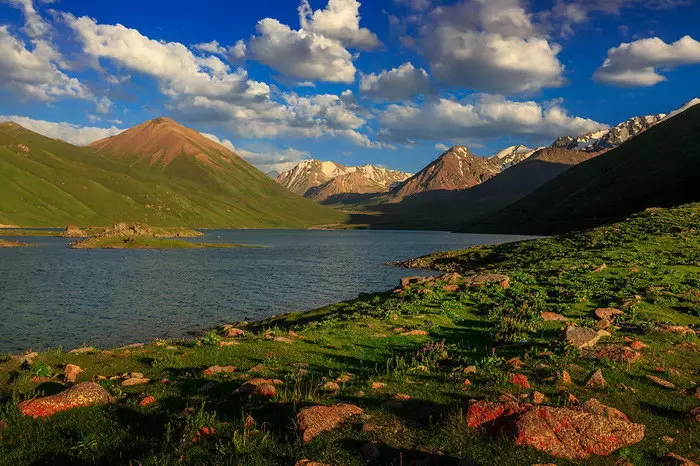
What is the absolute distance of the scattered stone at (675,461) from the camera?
35.0 ft

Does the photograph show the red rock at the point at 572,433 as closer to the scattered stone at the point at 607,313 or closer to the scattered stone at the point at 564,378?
the scattered stone at the point at 564,378

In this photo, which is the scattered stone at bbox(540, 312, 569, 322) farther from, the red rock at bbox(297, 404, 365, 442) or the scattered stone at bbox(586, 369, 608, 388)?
the red rock at bbox(297, 404, 365, 442)

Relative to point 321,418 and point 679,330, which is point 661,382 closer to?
point 679,330

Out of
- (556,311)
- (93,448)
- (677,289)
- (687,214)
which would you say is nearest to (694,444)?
(93,448)

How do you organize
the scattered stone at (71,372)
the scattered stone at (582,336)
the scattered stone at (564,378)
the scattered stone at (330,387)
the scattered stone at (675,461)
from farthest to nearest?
the scattered stone at (582,336) → the scattered stone at (71,372) → the scattered stone at (564,378) → the scattered stone at (330,387) → the scattered stone at (675,461)

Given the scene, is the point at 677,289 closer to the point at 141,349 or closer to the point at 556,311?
the point at 556,311

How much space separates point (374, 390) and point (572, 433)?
630 cm

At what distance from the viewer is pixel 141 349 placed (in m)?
24.4

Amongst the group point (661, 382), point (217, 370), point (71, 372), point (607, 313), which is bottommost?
point (71, 372)

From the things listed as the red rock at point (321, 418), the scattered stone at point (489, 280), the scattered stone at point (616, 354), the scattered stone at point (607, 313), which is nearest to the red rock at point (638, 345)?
the scattered stone at point (616, 354)

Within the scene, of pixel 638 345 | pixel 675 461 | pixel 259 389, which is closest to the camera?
pixel 675 461

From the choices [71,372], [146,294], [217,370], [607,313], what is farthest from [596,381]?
[146,294]

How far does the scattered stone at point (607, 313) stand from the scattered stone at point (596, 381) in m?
13.3

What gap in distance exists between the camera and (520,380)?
53.9ft
